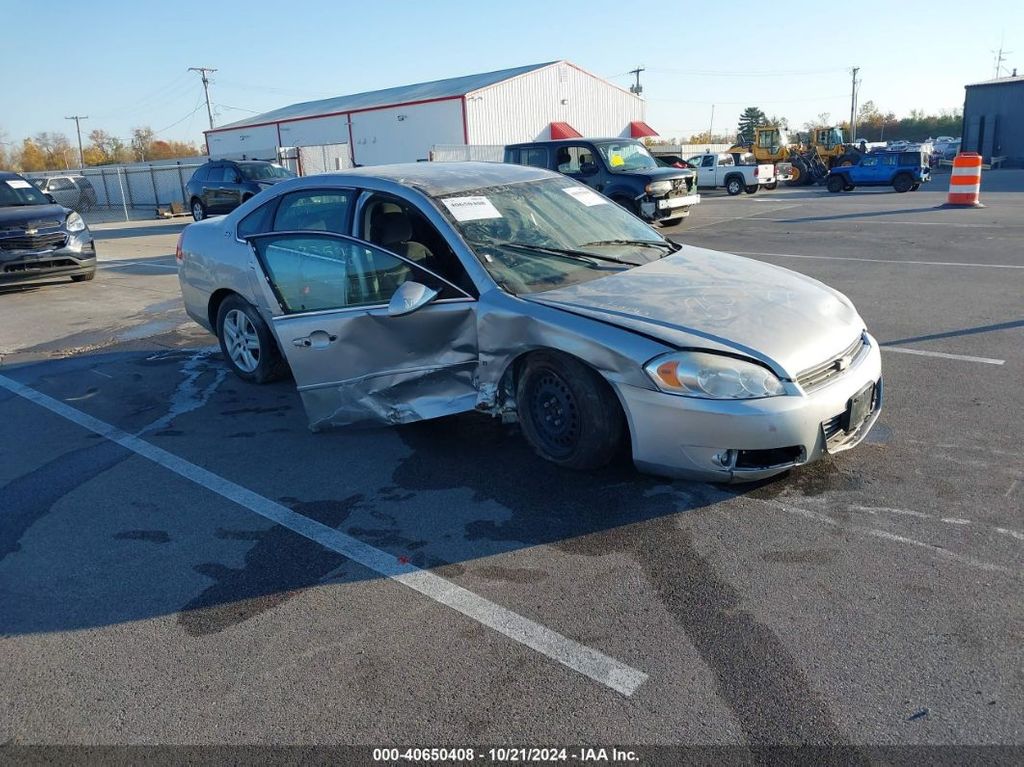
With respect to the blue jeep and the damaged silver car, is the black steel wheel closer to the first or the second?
the blue jeep

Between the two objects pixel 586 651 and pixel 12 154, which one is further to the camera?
pixel 12 154

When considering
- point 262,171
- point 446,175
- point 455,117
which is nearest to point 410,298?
point 446,175

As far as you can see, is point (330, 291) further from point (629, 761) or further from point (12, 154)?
point (12, 154)

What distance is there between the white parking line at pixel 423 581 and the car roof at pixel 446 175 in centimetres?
204

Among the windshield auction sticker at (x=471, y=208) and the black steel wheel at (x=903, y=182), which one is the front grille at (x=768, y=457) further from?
the black steel wheel at (x=903, y=182)

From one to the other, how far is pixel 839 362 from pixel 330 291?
284cm

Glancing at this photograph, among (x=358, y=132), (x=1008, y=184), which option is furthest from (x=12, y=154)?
(x=1008, y=184)

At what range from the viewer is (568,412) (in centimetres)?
412

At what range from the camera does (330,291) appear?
187 inches

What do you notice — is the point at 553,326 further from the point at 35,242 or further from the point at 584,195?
the point at 35,242

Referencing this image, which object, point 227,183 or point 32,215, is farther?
point 227,183

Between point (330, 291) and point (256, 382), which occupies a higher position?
point (330, 291)

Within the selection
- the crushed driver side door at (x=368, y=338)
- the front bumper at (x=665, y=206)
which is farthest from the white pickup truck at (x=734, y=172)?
the crushed driver side door at (x=368, y=338)

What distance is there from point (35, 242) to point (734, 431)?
1111 cm
